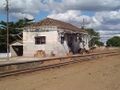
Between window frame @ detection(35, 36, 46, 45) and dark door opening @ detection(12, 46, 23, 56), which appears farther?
dark door opening @ detection(12, 46, 23, 56)

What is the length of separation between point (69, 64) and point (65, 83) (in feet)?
38.1

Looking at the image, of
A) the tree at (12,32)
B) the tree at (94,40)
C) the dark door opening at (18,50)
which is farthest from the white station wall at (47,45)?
the tree at (94,40)

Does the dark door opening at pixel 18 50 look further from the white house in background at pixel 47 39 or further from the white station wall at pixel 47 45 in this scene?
the white station wall at pixel 47 45

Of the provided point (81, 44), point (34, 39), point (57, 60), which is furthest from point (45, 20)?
point (57, 60)

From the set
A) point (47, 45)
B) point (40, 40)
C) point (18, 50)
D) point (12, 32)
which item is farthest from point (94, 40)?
point (47, 45)

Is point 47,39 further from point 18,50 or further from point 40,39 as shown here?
point 18,50

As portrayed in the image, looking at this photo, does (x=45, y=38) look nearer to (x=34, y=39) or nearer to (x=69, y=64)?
(x=34, y=39)

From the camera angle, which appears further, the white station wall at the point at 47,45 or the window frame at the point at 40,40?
the window frame at the point at 40,40

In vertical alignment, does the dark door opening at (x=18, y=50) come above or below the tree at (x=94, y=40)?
below

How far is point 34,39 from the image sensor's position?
5244 centimetres

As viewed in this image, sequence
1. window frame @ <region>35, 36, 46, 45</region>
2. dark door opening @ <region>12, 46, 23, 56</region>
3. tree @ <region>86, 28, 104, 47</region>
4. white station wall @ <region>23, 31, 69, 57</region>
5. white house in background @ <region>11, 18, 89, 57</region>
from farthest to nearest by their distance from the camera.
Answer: tree @ <region>86, 28, 104, 47</region> < dark door opening @ <region>12, 46, 23, 56</region> < window frame @ <region>35, 36, 46, 45</region> < white house in background @ <region>11, 18, 89, 57</region> < white station wall @ <region>23, 31, 69, 57</region>

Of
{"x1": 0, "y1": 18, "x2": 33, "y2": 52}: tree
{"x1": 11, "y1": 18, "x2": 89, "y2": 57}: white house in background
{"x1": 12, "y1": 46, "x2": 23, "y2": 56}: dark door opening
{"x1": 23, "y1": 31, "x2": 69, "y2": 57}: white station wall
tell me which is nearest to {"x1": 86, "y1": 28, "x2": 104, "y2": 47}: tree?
{"x1": 0, "y1": 18, "x2": 33, "y2": 52}: tree

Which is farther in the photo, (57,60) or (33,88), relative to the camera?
(57,60)

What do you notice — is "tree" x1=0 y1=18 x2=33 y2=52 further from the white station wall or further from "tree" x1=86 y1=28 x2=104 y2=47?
"tree" x1=86 y1=28 x2=104 y2=47
